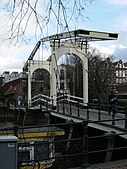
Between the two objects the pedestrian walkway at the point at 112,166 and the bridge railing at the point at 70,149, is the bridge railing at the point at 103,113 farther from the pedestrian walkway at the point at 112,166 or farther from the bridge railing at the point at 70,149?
the pedestrian walkway at the point at 112,166

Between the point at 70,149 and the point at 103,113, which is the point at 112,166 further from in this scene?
the point at 103,113

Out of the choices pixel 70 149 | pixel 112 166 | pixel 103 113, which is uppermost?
pixel 112 166

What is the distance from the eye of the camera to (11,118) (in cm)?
4669

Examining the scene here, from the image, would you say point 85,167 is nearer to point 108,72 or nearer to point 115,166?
point 115,166

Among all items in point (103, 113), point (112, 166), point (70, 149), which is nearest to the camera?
point (112, 166)

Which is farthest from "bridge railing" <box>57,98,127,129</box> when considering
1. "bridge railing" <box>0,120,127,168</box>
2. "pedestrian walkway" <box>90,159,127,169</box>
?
"pedestrian walkway" <box>90,159,127,169</box>

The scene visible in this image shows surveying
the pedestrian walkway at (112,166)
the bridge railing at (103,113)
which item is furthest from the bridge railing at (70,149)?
the bridge railing at (103,113)

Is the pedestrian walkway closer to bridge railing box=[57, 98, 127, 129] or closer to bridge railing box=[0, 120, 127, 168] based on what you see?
bridge railing box=[0, 120, 127, 168]

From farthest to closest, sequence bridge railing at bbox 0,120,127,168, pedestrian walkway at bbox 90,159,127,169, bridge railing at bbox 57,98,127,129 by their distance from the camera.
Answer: bridge railing at bbox 57,98,127,129 < pedestrian walkway at bbox 90,159,127,169 < bridge railing at bbox 0,120,127,168

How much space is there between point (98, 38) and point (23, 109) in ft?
44.7

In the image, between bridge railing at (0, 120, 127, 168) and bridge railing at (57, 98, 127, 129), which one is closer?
bridge railing at (0, 120, 127, 168)

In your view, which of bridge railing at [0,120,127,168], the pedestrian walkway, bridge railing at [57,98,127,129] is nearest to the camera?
bridge railing at [0,120,127,168]

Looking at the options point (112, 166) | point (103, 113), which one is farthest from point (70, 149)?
point (103, 113)

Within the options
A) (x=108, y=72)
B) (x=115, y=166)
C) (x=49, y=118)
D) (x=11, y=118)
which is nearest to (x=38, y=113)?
(x=49, y=118)
